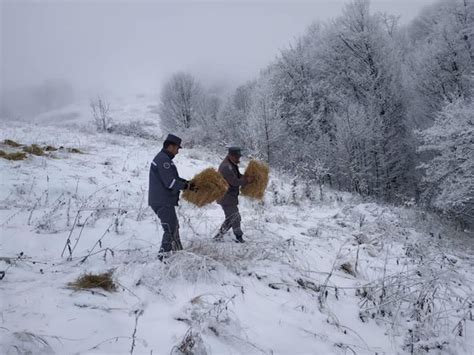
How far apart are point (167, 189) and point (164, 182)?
7.3 inches

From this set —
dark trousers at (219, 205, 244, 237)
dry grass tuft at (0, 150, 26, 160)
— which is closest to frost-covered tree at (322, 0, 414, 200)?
dark trousers at (219, 205, 244, 237)

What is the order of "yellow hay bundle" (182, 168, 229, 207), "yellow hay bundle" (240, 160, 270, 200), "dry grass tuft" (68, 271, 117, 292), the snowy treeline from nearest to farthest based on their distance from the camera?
1. "dry grass tuft" (68, 271, 117, 292)
2. "yellow hay bundle" (182, 168, 229, 207)
3. "yellow hay bundle" (240, 160, 270, 200)
4. the snowy treeline

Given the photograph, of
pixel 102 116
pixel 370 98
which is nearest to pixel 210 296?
pixel 370 98

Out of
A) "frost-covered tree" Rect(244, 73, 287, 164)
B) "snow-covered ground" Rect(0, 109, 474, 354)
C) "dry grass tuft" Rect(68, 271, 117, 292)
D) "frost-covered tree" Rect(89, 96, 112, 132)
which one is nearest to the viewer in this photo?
"snow-covered ground" Rect(0, 109, 474, 354)

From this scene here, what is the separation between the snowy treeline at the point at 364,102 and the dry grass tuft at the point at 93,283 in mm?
13267

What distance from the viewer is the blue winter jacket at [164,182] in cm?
429

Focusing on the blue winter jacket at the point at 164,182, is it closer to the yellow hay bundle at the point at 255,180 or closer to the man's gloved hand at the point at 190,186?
the man's gloved hand at the point at 190,186

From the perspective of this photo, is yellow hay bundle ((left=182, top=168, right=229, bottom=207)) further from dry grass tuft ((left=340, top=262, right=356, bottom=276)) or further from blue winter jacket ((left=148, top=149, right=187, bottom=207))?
dry grass tuft ((left=340, top=262, right=356, bottom=276))

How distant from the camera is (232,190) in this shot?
542 cm

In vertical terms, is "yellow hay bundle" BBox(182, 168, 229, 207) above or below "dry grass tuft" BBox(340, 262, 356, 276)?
above

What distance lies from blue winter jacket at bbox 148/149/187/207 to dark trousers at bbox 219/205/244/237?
3.51ft

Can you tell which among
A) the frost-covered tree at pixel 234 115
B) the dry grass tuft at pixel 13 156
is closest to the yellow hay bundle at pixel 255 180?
the dry grass tuft at pixel 13 156

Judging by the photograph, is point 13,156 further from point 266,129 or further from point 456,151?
point 456,151

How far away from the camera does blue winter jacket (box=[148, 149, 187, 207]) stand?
4285mm
